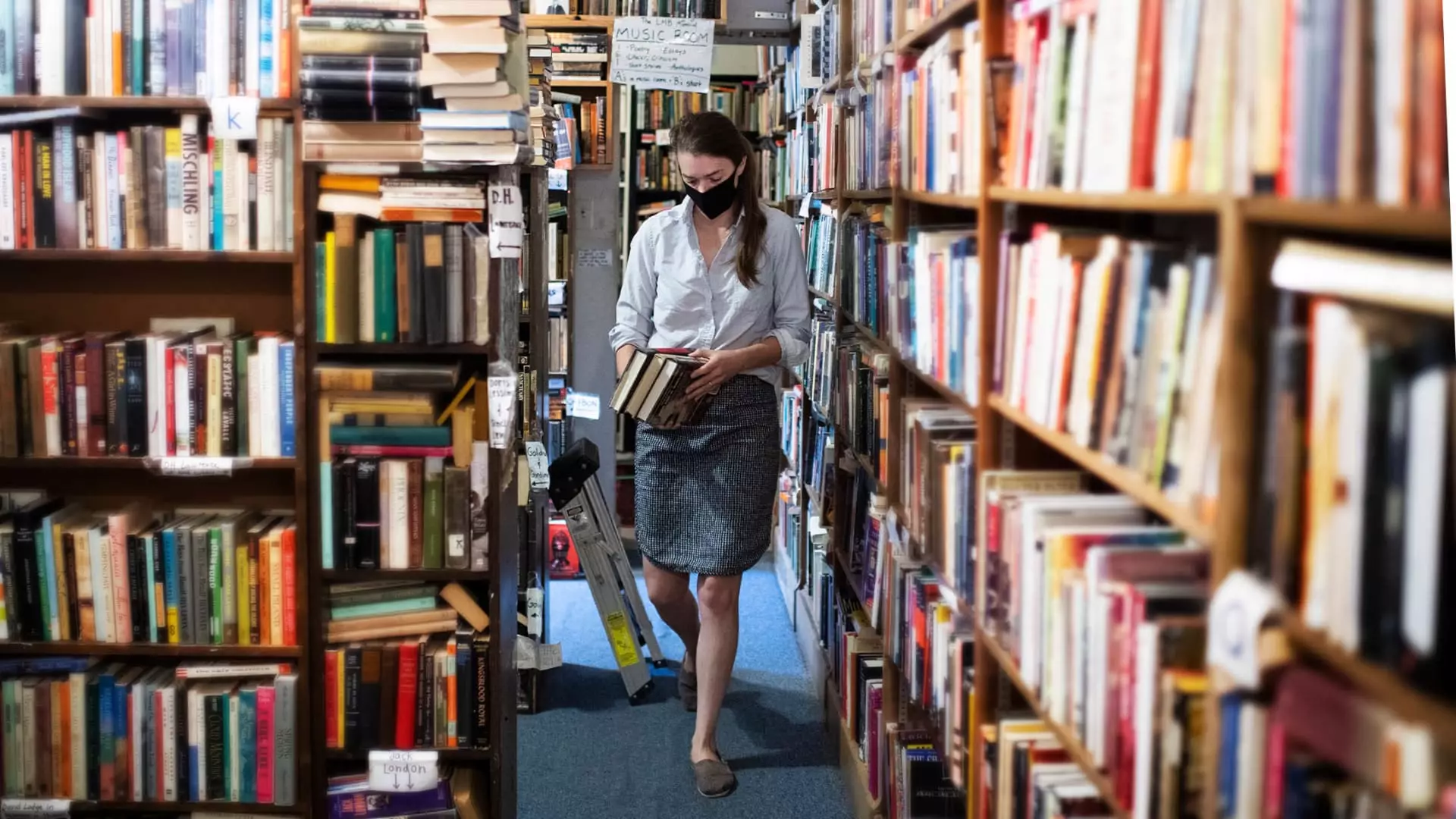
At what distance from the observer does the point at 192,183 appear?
243 cm

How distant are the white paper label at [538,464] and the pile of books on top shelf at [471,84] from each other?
119cm

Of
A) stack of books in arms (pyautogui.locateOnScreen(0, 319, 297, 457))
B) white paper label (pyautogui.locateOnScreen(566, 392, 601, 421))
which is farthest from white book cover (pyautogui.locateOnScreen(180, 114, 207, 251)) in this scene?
white paper label (pyautogui.locateOnScreen(566, 392, 601, 421))

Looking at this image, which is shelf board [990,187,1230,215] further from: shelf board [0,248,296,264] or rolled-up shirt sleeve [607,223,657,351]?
rolled-up shirt sleeve [607,223,657,351]

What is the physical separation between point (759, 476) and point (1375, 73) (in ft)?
7.85

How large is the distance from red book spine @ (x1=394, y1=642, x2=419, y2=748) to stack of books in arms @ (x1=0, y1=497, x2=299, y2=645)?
0.71 feet

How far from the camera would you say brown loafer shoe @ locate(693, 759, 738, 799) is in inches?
124

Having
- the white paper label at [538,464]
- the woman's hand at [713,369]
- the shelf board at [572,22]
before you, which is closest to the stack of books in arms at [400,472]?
the woman's hand at [713,369]

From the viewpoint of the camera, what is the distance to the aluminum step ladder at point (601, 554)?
3.57 metres

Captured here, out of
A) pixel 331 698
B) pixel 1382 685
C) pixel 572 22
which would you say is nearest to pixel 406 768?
pixel 331 698

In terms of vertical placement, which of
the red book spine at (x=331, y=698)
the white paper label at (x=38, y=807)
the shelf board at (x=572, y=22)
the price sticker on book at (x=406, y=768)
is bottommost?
the white paper label at (x=38, y=807)

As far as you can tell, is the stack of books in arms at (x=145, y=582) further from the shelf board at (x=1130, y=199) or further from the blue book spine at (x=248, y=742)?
the shelf board at (x=1130, y=199)

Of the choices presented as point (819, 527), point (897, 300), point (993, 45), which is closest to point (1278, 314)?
point (993, 45)

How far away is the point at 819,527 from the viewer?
3.70 m

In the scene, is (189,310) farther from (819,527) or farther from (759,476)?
(819,527)
